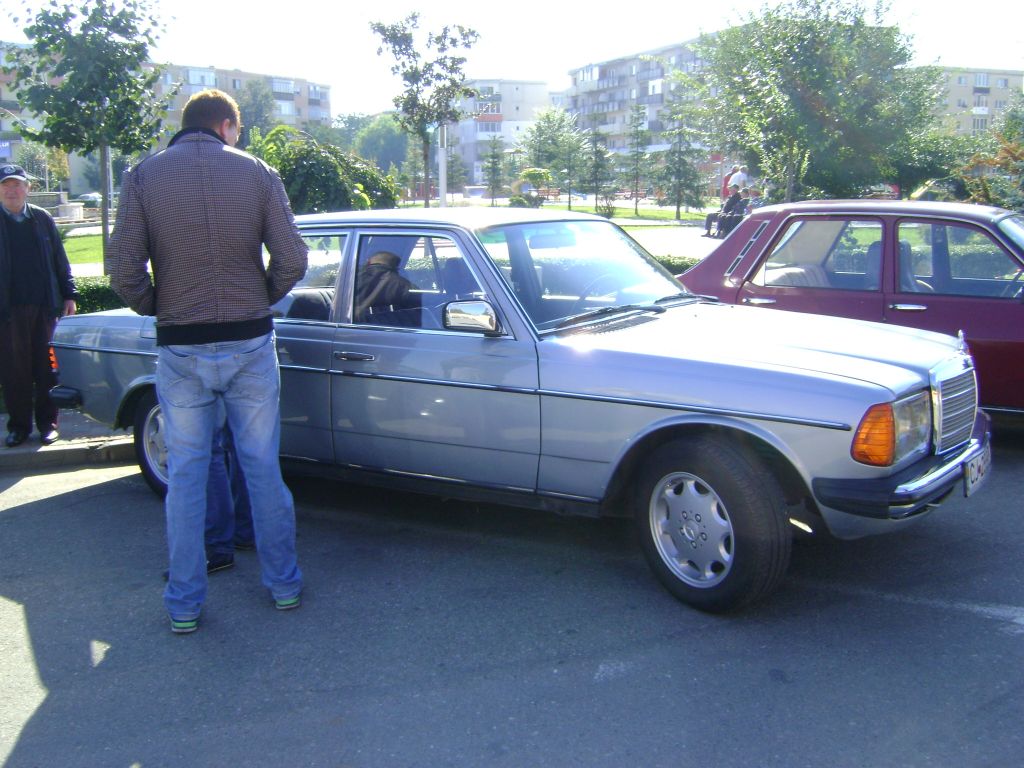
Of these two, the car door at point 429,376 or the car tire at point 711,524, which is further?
the car door at point 429,376

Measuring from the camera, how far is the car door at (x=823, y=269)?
22.0ft

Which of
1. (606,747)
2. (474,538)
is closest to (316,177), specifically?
(474,538)

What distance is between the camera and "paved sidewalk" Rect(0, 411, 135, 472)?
6973mm

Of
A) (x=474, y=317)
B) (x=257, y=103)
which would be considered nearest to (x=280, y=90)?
(x=257, y=103)

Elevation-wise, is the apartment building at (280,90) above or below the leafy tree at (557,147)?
above

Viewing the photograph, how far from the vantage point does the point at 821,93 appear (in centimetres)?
1520

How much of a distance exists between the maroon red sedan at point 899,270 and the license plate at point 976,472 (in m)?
2.05

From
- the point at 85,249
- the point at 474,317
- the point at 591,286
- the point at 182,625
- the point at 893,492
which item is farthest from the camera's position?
the point at 85,249

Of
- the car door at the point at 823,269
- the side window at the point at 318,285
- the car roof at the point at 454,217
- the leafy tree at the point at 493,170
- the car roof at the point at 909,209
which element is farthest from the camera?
the leafy tree at the point at 493,170

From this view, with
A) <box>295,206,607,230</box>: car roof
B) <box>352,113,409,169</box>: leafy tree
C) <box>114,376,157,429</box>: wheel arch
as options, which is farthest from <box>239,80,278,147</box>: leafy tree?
<box>295,206,607,230</box>: car roof

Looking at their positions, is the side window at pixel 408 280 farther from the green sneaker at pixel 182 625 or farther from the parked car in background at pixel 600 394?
the green sneaker at pixel 182 625

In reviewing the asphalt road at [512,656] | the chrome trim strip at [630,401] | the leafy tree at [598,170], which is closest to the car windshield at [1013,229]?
the asphalt road at [512,656]

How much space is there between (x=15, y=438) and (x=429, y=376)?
13.1 feet

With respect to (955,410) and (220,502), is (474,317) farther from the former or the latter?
(955,410)
